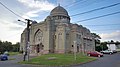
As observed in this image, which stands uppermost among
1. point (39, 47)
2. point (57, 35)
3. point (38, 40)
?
point (57, 35)

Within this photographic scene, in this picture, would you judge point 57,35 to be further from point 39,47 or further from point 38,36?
point 38,36

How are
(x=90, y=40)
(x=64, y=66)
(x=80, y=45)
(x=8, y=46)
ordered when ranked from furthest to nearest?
1. (x=8, y=46)
2. (x=90, y=40)
3. (x=80, y=45)
4. (x=64, y=66)

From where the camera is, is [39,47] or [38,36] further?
[38,36]

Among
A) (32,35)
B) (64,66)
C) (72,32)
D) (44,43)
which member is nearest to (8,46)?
(32,35)

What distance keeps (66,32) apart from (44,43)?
9025 millimetres

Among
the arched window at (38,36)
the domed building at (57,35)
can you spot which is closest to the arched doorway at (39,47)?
the domed building at (57,35)

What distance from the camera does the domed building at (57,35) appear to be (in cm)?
6297

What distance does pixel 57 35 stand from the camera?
6353 cm

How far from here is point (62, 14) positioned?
71.8 m

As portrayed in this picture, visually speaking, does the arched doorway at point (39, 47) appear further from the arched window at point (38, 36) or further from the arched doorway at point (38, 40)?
the arched window at point (38, 36)

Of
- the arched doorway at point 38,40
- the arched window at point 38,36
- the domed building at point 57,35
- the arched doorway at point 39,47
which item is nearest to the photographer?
the domed building at point 57,35

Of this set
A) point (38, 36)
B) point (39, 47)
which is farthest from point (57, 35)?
point (38, 36)

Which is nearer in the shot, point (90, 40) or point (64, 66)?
point (64, 66)

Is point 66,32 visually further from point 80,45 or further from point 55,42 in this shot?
point 80,45
